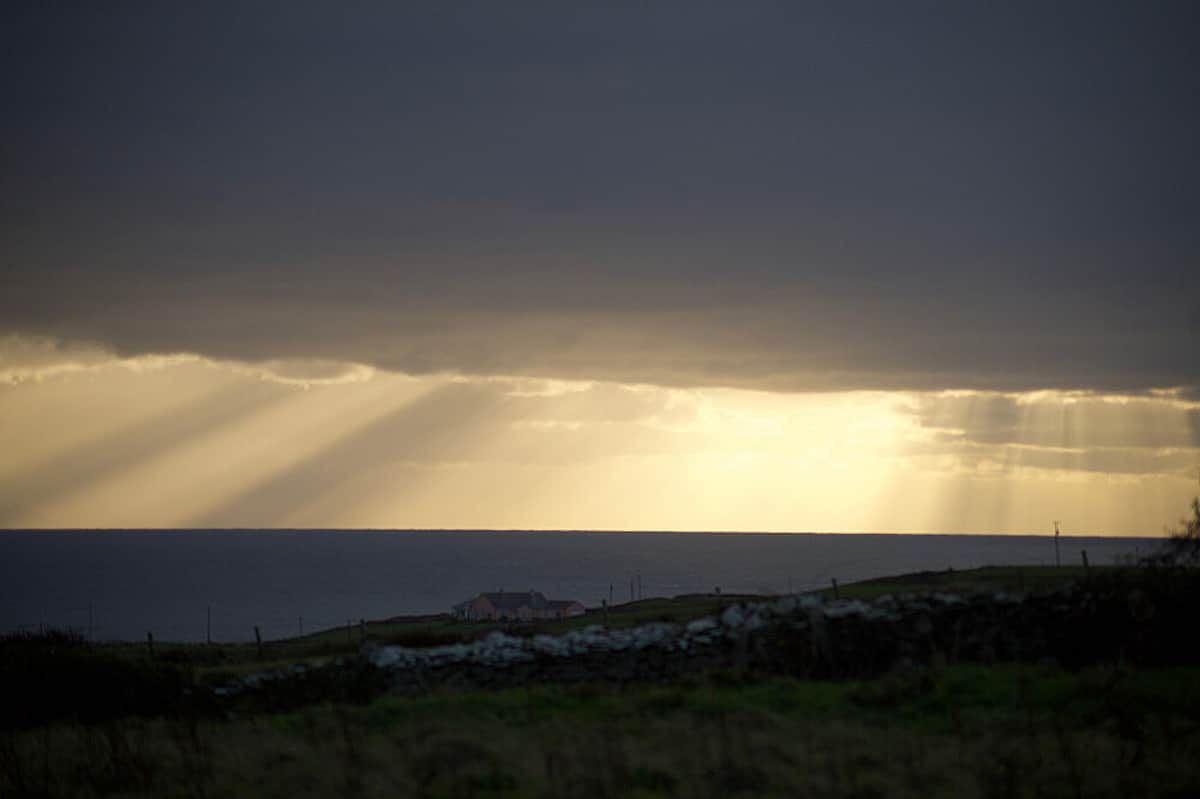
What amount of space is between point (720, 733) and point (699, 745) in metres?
0.74

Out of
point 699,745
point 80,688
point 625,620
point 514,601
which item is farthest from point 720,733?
point 514,601

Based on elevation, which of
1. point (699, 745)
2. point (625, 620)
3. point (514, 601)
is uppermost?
point (699, 745)

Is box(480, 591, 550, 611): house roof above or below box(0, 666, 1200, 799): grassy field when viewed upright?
below

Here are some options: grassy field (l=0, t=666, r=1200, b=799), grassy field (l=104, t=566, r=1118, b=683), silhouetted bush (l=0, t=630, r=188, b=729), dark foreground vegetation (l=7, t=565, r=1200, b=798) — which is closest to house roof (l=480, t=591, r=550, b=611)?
grassy field (l=104, t=566, r=1118, b=683)

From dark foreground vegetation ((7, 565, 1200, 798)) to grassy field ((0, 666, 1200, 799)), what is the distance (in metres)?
0.05

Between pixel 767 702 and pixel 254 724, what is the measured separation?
30.6ft

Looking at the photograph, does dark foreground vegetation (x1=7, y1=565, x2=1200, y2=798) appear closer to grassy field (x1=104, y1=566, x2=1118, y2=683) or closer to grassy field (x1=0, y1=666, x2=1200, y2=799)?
grassy field (x1=0, y1=666, x2=1200, y2=799)

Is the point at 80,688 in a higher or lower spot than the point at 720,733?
Result: lower

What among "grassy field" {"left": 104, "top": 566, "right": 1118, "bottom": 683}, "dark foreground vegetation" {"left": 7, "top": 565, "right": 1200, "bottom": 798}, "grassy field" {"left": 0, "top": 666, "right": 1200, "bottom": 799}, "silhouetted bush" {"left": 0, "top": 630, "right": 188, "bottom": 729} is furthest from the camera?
"grassy field" {"left": 104, "top": 566, "right": 1118, "bottom": 683}

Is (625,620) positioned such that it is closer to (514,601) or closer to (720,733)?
(720,733)

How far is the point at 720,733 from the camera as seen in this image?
16219mm

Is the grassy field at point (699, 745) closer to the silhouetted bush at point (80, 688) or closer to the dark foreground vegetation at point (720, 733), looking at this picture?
the dark foreground vegetation at point (720, 733)

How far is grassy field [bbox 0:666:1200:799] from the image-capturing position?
13.7 meters

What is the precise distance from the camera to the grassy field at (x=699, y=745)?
1373 cm
